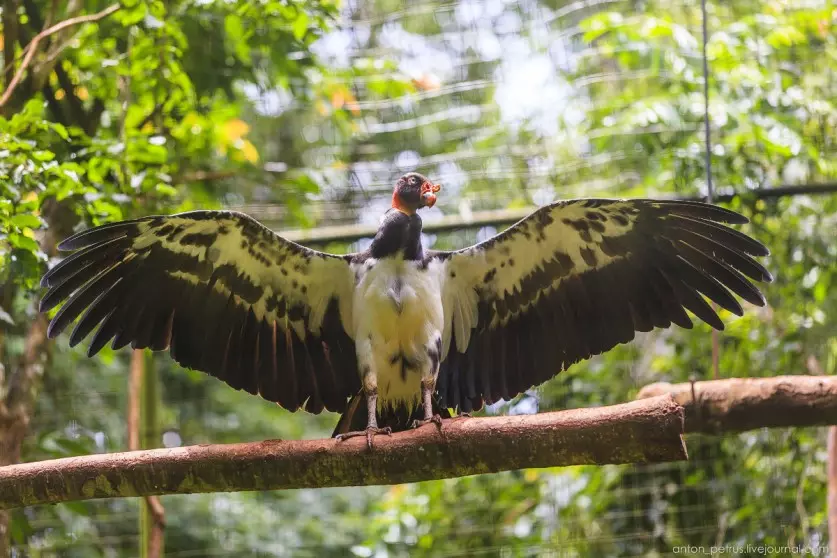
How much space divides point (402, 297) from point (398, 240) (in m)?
0.24

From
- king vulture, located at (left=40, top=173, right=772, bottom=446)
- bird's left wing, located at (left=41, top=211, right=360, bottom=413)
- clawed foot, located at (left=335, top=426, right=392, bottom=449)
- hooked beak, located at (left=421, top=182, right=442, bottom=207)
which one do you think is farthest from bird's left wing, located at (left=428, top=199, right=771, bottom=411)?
clawed foot, located at (left=335, top=426, right=392, bottom=449)

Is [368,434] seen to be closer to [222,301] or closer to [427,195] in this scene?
[222,301]

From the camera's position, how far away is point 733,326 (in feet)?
17.8

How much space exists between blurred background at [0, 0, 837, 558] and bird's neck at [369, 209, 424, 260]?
1129 mm

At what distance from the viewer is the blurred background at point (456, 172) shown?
466 centimetres

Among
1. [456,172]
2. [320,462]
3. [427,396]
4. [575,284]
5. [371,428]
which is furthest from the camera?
[456,172]

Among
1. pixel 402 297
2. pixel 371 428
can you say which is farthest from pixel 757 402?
pixel 371 428

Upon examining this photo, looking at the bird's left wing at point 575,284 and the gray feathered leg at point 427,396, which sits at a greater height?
the bird's left wing at point 575,284

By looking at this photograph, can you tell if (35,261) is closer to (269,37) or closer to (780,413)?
(269,37)

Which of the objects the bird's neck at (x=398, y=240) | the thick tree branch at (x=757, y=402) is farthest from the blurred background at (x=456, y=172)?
the thick tree branch at (x=757, y=402)

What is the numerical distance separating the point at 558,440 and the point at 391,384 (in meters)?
0.97

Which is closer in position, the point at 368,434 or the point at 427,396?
the point at 368,434

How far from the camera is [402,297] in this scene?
3.47m

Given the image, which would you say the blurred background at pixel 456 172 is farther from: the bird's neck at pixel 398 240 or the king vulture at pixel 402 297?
the bird's neck at pixel 398 240
